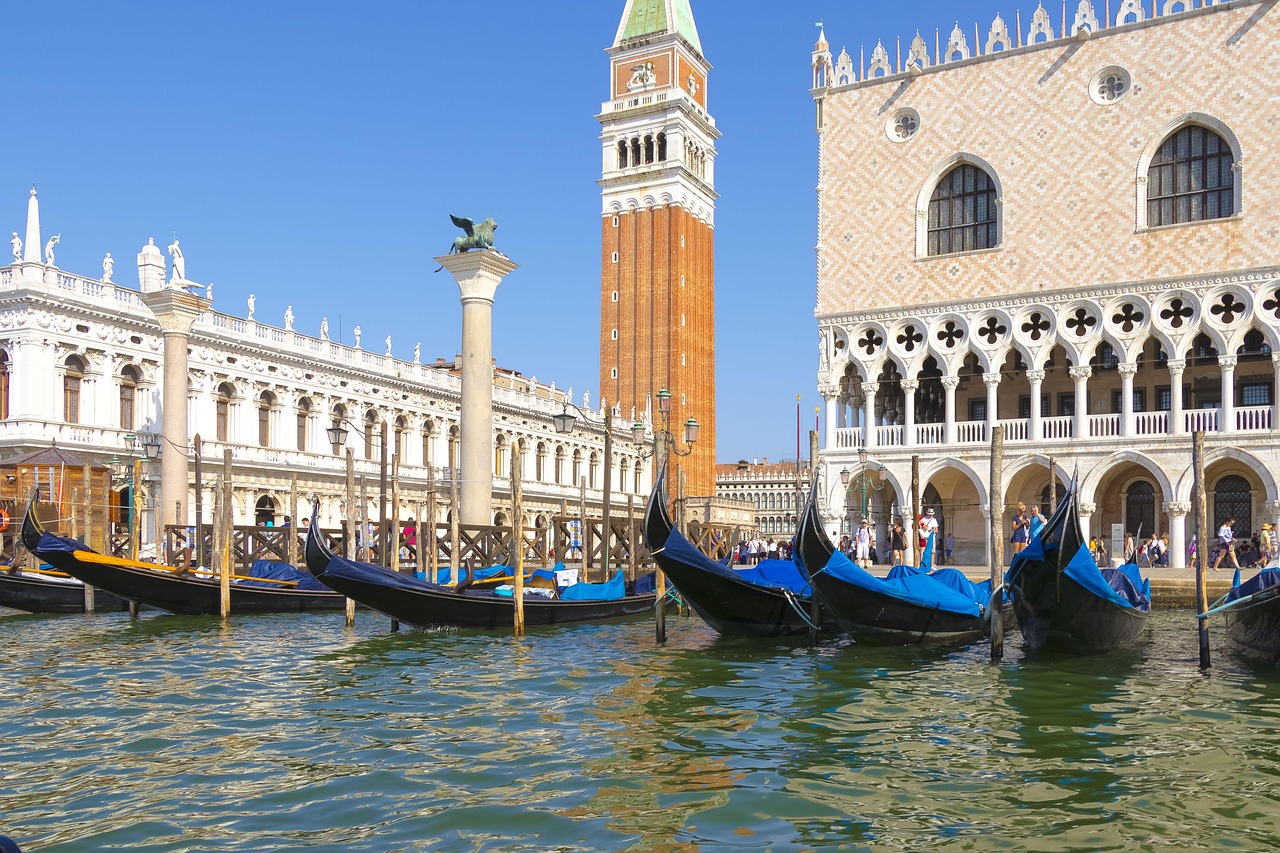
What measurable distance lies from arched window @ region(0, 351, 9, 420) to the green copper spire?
29274 millimetres

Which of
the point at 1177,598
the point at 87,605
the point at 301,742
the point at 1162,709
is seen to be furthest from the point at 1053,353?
the point at 301,742

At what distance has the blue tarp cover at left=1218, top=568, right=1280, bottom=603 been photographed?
30.7 feet

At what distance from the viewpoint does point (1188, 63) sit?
59.6 feet

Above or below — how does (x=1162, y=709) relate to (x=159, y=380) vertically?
below

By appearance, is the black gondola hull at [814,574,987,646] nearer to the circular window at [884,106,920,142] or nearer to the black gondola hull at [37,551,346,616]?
the black gondola hull at [37,551,346,616]

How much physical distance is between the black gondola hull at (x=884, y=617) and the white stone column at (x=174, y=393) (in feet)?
39.5

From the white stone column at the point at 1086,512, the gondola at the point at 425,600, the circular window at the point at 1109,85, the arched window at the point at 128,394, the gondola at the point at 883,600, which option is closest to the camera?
the gondola at the point at 883,600

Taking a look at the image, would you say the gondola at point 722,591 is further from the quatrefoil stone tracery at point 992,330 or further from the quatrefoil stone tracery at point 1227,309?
the quatrefoil stone tracery at point 1227,309

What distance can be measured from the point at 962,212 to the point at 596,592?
10.5 m

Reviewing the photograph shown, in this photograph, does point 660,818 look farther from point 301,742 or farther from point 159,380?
point 159,380

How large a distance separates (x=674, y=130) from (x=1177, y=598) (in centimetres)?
3065

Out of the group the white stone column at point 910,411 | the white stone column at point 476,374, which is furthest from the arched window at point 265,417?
the white stone column at point 910,411

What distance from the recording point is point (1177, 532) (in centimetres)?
1795

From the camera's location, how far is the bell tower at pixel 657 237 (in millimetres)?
41438
